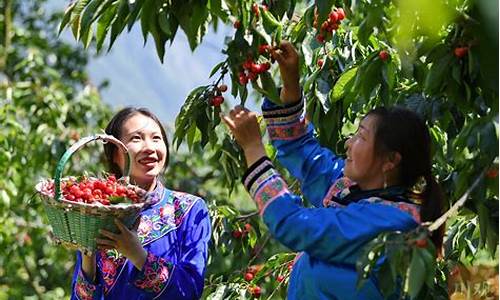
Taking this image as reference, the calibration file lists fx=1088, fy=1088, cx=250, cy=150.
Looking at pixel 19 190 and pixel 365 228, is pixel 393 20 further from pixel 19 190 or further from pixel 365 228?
pixel 19 190

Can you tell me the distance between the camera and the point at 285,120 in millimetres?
2383

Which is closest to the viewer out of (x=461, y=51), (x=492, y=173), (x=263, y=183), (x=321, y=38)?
(x=492, y=173)

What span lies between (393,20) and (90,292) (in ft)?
3.54

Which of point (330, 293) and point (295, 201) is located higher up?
point (295, 201)

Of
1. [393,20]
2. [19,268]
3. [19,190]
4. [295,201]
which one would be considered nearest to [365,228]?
[295,201]

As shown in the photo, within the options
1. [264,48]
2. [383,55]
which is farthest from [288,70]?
[383,55]

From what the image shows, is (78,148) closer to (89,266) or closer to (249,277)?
(89,266)

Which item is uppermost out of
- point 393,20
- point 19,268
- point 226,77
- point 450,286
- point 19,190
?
point 393,20

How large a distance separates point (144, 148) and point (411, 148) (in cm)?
80

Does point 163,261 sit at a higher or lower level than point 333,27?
lower

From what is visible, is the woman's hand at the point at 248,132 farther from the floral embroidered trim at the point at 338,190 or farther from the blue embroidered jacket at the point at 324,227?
the floral embroidered trim at the point at 338,190

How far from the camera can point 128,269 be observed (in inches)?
103

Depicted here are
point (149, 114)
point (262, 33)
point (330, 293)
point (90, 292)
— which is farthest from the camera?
point (149, 114)

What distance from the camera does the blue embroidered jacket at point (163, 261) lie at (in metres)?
2.56
